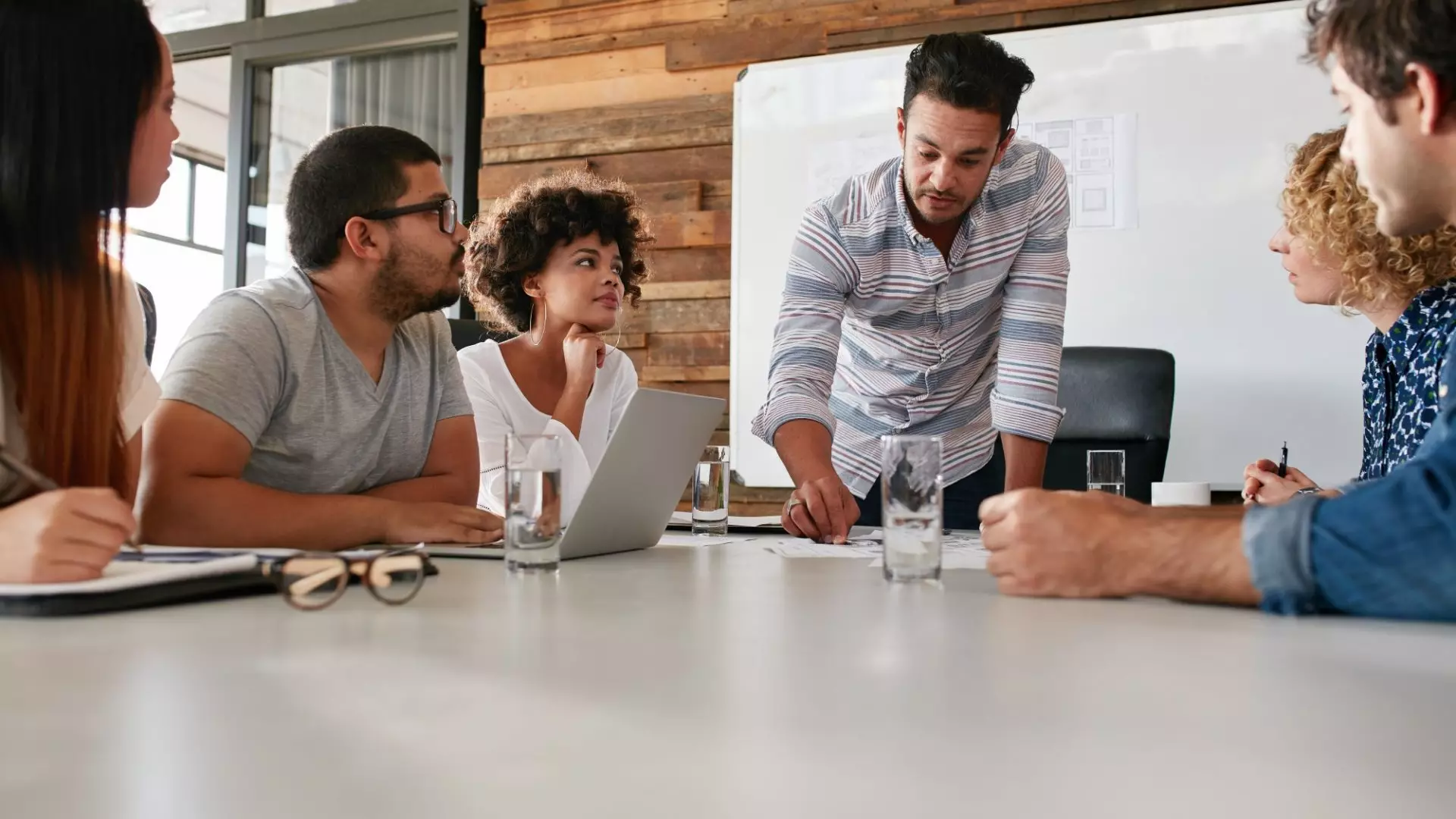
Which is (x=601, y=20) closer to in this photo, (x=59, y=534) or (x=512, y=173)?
(x=512, y=173)

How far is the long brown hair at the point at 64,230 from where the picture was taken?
1.11 meters

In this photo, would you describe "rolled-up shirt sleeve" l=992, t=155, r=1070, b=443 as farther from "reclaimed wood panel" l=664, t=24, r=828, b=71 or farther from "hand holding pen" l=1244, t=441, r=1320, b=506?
"reclaimed wood panel" l=664, t=24, r=828, b=71

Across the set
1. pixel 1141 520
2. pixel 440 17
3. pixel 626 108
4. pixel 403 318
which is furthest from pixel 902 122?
pixel 440 17

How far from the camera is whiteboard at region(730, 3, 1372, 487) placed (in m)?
3.00

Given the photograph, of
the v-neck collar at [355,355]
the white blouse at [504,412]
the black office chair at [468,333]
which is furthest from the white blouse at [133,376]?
the black office chair at [468,333]

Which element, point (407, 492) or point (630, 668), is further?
point (407, 492)

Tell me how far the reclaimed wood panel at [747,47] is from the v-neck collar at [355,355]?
2.40m

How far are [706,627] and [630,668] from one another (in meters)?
0.15

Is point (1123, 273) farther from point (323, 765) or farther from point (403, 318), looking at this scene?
point (323, 765)

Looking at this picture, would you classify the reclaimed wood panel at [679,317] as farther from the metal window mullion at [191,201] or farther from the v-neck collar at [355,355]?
the metal window mullion at [191,201]

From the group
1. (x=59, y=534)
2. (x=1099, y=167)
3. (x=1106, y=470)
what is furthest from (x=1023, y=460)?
(x=1099, y=167)

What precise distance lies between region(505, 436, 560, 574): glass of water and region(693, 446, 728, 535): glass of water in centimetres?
56

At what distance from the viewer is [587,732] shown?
17.7 inches

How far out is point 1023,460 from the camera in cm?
191
